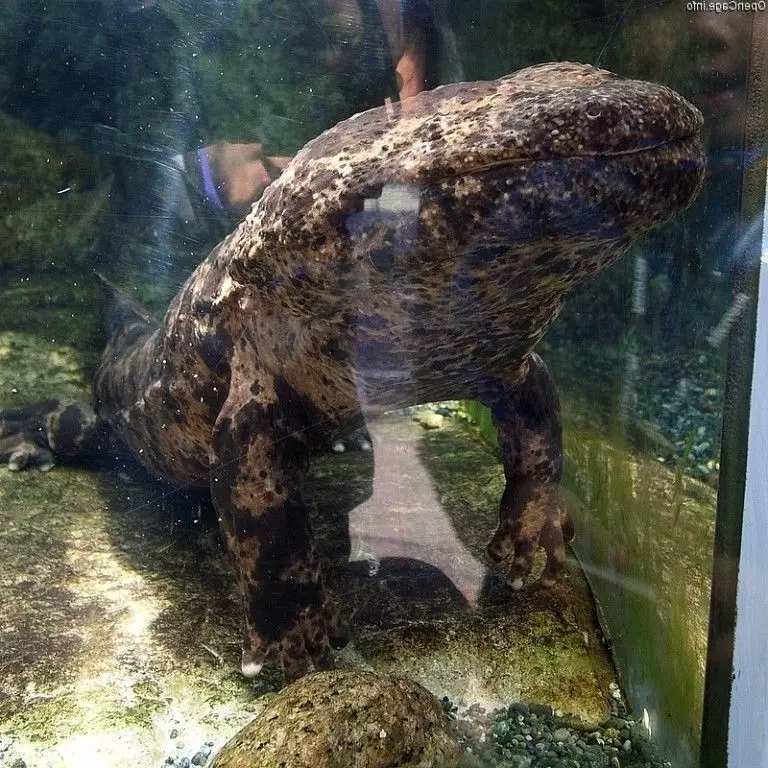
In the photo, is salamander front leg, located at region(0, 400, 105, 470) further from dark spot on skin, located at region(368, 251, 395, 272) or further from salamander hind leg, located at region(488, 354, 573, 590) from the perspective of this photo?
dark spot on skin, located at region(368, 251, 395, 272)

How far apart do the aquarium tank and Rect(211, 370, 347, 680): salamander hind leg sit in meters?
0.01

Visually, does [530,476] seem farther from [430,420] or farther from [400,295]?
[400,295]

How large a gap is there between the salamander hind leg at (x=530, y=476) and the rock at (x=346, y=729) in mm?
1087

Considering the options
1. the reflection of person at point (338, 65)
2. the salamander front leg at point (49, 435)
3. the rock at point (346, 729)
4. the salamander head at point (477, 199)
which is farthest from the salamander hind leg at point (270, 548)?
the salamander front leg at point (49, 435)

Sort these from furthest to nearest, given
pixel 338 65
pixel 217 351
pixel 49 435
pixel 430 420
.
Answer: pixel 49 435 → pixel 430 420 → pixel 217 351 → pixel 338 65

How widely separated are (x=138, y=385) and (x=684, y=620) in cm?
315

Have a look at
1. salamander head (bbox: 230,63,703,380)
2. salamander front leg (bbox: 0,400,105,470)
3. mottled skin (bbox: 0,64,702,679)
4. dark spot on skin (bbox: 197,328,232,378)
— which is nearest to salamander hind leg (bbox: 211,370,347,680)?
mottled skin (bbox: 0,64,702,679)

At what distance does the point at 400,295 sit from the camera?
7.09ft

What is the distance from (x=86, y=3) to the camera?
362cm

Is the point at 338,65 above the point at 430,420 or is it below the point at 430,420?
above

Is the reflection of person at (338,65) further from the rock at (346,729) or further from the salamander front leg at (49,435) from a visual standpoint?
the salamander front leg at (49,435)

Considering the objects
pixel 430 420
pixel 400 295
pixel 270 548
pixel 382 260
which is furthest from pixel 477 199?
pixel 430 420

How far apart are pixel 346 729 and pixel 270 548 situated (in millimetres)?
906

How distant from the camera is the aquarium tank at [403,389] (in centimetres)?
171
